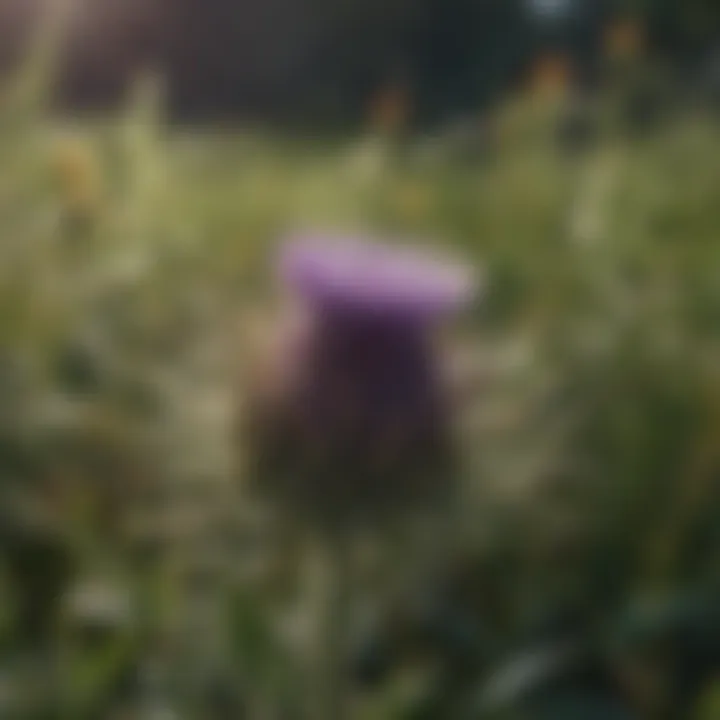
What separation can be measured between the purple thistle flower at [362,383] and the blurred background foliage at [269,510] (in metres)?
0.02

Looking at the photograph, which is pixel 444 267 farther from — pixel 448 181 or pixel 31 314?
pixel 448 181

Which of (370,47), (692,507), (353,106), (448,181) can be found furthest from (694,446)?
(370,47)

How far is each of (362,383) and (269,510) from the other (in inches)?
3.2

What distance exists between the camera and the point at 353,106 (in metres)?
7.32

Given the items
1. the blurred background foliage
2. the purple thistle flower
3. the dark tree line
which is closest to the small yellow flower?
the blurred background foliage

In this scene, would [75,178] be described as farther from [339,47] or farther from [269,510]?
[339,47]

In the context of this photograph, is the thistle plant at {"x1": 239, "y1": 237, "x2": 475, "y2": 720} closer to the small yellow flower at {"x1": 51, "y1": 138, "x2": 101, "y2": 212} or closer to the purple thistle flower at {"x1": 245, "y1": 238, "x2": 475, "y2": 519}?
the purple thistle flower at {"x1": 245, "y1": 238, "x2": 475, "y2": 519}

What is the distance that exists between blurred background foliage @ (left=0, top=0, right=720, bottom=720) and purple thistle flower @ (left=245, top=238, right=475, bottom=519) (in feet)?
0.07

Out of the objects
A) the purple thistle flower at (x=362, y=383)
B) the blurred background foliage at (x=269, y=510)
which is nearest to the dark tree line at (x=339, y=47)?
the blurred background foliage at (x=269, y=510)

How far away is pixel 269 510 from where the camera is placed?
823 mm

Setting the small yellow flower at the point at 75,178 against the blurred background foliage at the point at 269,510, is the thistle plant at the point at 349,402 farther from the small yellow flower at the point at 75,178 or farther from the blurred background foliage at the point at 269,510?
the small yellow flower at the point at 75,178

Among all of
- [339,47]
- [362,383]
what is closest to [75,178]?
[362,383]

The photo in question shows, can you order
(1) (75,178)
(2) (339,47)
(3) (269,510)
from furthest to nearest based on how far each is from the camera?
(2) (339,47) → (1) (75,178) → (3) (269,510)

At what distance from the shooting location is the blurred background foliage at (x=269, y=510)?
2.81 feet
